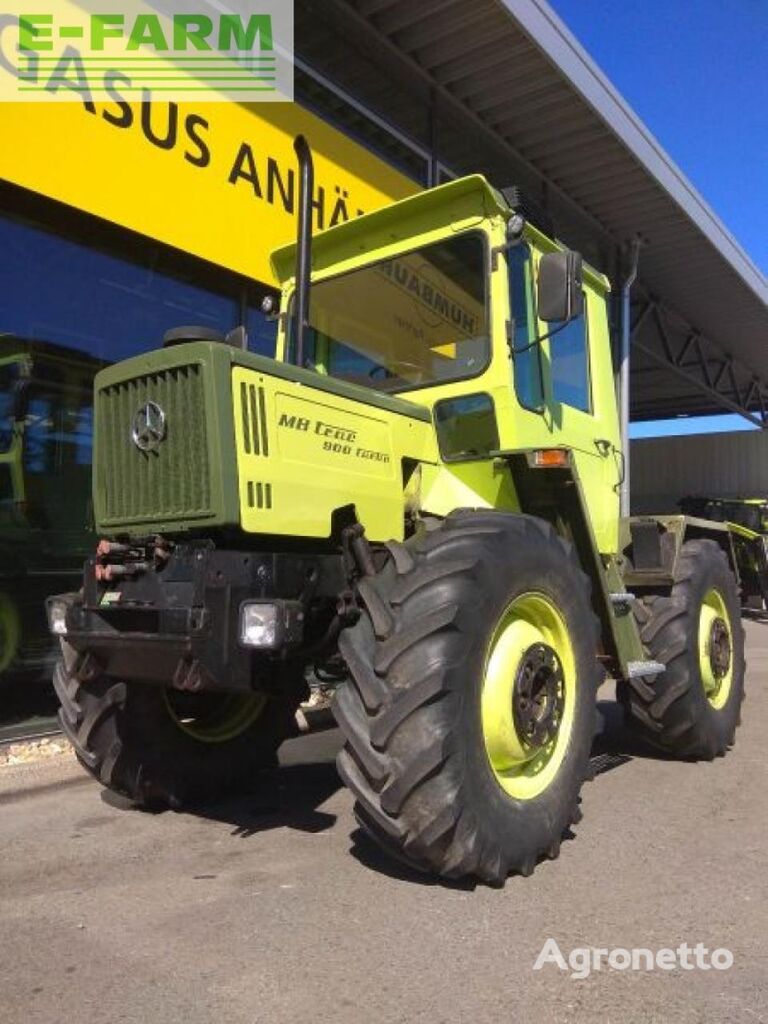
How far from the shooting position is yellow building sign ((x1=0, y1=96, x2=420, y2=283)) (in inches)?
231

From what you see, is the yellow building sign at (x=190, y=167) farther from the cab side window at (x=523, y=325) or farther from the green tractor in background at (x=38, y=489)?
the cab side window at (x=523, y=325)

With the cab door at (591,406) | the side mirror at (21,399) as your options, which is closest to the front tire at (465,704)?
the cab door at (591,406)

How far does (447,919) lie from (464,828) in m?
0.30

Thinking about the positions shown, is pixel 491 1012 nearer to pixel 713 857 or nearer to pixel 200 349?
pixel 713 857

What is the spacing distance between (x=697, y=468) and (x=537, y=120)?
20330 millimetres

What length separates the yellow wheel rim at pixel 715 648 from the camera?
18.4 feet

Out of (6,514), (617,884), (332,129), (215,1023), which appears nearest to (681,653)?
(617,884)

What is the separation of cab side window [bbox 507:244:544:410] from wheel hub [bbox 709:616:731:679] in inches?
85.3

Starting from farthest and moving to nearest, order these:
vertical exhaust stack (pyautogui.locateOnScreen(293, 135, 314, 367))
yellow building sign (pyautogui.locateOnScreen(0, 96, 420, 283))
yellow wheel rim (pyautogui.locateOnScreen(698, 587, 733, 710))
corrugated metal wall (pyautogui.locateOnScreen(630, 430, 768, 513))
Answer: corrugated metal wall (pyautogui.locateOnScreen(630, 430, 768, 513)), yellow building sign (pyautogui.locateOnScreen(0, 96, 420, 283)), yellow wheel rim (pyautogui.locateOnScreen(698, 587, 733, 710)), vertical exhaust stack (pyautogui.locateOnScreen(293, 135, 314, 367))

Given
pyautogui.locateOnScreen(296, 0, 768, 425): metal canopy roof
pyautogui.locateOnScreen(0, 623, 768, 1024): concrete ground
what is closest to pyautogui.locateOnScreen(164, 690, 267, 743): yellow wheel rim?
pyautogui.locateOnScreen(0, 623, 768, 1024): concrete ground

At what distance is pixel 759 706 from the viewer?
7.63 metres

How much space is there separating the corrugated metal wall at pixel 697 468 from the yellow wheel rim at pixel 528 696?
986 inches

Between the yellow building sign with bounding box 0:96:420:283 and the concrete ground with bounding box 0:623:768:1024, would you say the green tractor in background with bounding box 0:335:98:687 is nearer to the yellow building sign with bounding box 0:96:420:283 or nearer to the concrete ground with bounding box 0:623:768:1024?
the yellow building sign with bounding box 0:96:420:283

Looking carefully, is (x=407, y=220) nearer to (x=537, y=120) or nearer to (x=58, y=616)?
(x=58, y=616)
